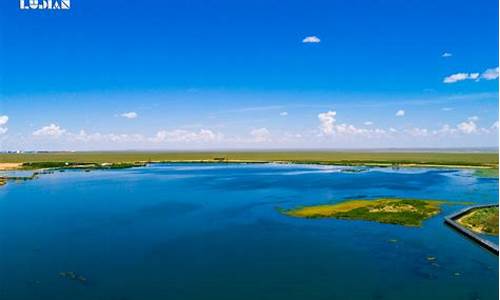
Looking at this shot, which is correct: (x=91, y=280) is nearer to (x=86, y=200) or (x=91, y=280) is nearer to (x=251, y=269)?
(x=251, y=269)

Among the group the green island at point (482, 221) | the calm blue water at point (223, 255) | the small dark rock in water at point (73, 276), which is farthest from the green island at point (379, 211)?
the small dark rock in water at point (73, 276)

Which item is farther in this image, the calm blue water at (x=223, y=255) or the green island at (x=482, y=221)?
the green island at (x=482, y=221)

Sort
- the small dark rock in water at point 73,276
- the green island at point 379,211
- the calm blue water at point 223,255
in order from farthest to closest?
the green island at point 379,211 → the small dark rock in water at point 73,276 → the calm blue water at point 223,255

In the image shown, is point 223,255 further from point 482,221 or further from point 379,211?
point 482,221

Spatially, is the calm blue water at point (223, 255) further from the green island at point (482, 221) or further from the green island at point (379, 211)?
the green island at point (482, 221)

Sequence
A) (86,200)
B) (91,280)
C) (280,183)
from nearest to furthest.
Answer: (91,280) → (86,200) → (280,183)

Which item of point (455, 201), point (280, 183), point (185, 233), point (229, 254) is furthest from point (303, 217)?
point (280, 183)

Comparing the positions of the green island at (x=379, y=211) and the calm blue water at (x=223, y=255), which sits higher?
the green island at (x=379, y=211)
